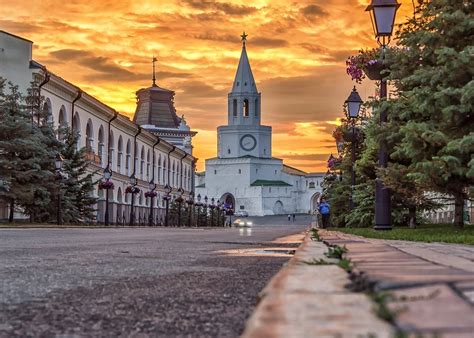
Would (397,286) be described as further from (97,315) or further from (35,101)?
(35,101)

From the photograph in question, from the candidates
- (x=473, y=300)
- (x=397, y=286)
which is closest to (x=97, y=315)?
(x=397, y=286)

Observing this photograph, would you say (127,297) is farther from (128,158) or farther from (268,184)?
(268,184)

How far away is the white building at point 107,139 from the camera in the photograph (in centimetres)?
4559

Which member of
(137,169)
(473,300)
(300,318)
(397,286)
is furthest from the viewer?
(137,169)

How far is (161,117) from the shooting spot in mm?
139750

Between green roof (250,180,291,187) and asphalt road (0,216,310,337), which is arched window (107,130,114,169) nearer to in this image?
asphalt road (0,216,310,337)

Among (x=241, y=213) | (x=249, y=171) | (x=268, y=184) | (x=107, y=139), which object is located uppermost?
(x=249, y=171)

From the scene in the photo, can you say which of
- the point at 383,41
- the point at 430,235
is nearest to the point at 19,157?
the point at 383,41

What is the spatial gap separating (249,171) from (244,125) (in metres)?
14.3

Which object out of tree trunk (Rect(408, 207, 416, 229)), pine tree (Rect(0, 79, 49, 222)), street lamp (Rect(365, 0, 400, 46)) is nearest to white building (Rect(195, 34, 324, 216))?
pine tree (Rect(0, 79, 49, 222))

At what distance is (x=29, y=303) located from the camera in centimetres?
445

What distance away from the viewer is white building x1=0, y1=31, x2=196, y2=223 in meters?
45.6

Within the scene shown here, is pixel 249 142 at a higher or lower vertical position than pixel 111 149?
higher

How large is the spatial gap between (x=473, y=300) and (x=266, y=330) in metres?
1.05
